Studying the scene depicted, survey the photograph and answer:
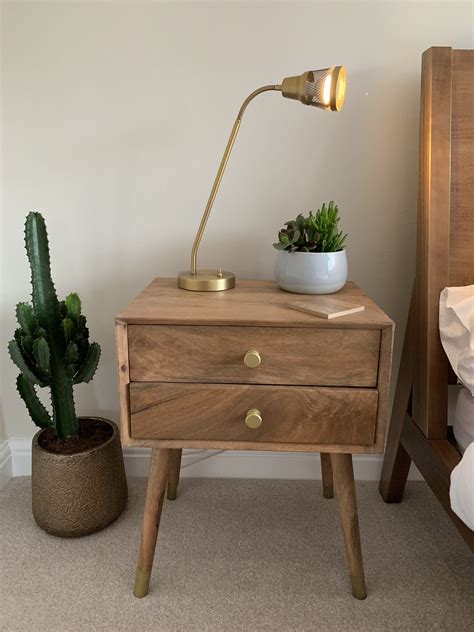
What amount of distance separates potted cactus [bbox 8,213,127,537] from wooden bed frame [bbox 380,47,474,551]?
70cm

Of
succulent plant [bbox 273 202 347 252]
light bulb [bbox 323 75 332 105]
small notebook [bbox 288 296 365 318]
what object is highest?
light bulb [bbox 323 75 332 105]

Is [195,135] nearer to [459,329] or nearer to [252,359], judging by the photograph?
[252,359]

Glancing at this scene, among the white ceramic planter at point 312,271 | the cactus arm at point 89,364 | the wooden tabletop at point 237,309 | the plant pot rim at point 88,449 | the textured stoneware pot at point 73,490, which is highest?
the white ceramic planter at point 312,271

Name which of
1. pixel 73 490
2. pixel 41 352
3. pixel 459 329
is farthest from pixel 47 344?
pixel 459 329

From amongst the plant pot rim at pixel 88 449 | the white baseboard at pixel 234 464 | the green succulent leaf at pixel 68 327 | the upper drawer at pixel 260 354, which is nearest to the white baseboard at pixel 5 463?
the white baseboard at pixel 234 464

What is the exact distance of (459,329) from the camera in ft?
3.30

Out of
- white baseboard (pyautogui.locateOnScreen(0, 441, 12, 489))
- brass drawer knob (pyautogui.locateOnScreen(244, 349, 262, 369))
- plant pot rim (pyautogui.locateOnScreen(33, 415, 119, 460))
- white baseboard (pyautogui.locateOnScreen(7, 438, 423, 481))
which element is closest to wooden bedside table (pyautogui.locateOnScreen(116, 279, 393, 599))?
brass drawer knob (pyautogui.locateOnScreen(244, 349, 262, 369))

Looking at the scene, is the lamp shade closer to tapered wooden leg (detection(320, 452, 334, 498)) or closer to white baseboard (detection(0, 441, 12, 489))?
tapered wooden leg (detection(320, 452, 334, 498))

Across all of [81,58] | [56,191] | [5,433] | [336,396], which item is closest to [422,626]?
[336,396]

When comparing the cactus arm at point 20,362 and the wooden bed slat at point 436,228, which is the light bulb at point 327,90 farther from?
the cactus arm at point 20,362

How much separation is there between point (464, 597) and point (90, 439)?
870mm

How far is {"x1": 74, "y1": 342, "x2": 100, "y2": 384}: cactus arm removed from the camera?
1.23m

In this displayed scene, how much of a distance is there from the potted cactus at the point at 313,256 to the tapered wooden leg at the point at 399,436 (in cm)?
27

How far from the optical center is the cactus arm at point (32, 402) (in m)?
1.24
